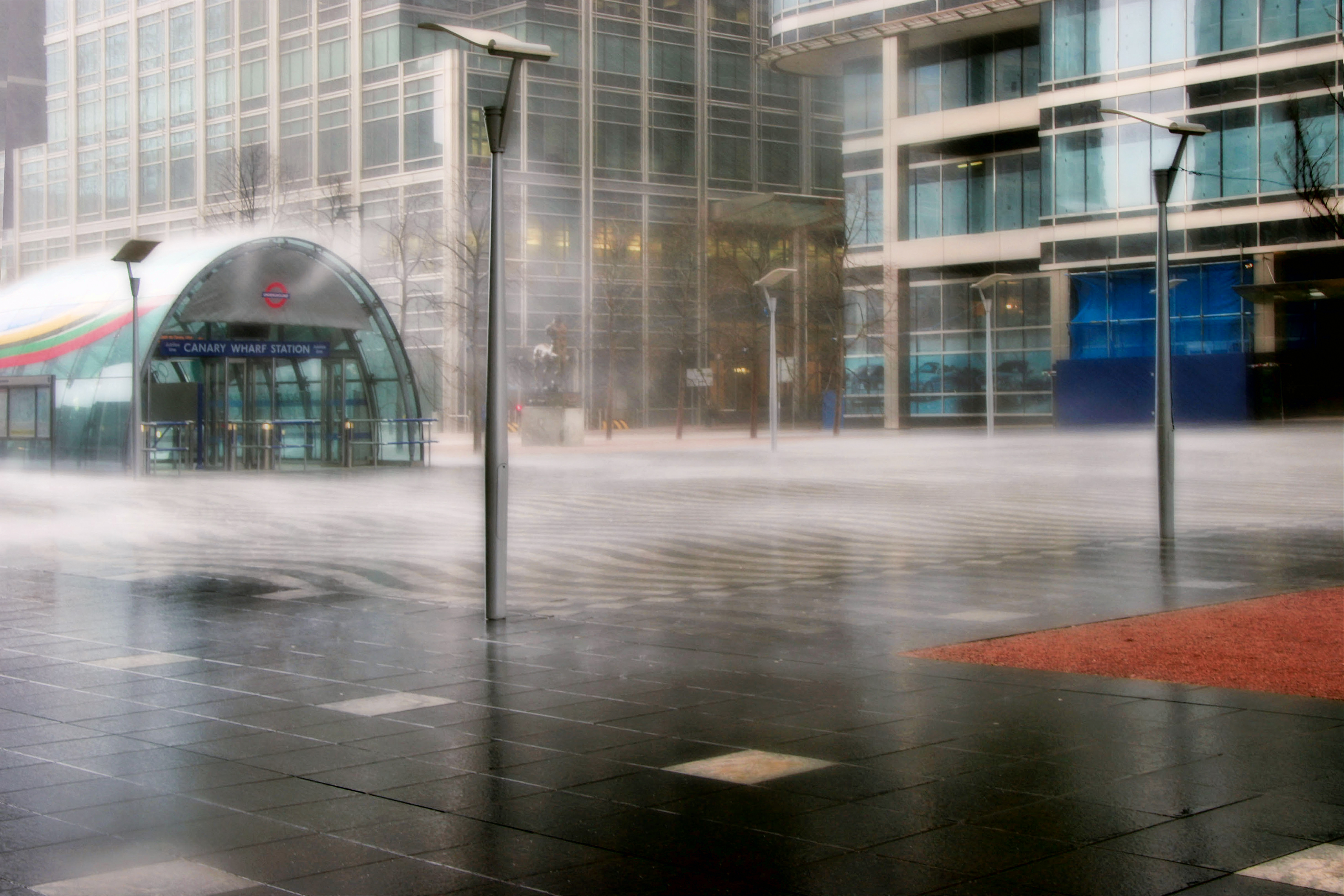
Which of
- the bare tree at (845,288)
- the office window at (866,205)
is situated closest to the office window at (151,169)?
the bare tree at (845,288)

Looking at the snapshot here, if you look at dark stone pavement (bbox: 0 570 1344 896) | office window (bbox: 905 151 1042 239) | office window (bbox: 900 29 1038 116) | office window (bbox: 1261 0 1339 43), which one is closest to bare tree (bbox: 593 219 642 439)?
dark stone pavement (bbox: 0 570 1344 896)

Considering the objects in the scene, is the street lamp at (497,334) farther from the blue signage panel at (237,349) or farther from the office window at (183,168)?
the blue signage panel at (237,349)

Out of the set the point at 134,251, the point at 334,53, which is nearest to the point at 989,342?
the point at 134,251

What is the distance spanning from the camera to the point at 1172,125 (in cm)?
1304

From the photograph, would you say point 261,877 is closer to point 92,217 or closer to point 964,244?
point 92,217

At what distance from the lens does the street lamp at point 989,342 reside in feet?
135

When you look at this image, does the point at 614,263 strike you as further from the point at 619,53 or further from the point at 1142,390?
the point at 1142,390

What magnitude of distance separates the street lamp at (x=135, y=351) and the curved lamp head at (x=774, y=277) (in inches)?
509

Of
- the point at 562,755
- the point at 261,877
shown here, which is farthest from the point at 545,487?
the point at 261,877

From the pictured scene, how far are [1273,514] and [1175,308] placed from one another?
93.2ft

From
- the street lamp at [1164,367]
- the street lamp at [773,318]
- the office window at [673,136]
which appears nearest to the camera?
the street lamp at [1164,367]

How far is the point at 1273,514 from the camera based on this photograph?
49.1 ft

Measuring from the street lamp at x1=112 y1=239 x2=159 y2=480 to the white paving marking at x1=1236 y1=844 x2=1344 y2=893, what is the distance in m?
20.0

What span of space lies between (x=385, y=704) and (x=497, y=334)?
290 cm
